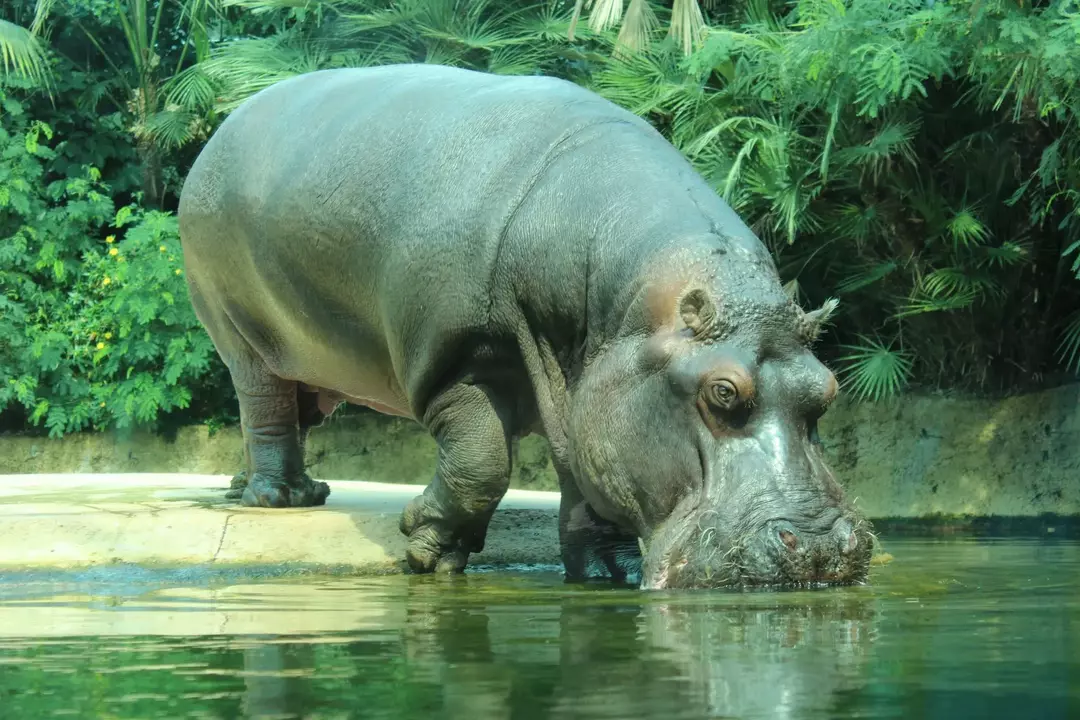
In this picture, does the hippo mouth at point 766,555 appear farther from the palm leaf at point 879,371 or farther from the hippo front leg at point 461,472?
the palm leaf at point 879,371

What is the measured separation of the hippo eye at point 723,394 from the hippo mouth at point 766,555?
282 millimetres

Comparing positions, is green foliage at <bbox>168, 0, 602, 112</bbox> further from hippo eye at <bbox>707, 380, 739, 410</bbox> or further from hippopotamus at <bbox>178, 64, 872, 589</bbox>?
hippo eye at <bbox>707, 380, 739, 410</bbox>

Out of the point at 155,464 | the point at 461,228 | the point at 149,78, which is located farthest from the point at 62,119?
the point at 461,228

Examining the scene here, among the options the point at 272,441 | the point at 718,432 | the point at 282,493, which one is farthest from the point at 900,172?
the point at 718,432

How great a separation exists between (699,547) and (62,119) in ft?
42.2

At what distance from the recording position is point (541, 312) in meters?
4.54

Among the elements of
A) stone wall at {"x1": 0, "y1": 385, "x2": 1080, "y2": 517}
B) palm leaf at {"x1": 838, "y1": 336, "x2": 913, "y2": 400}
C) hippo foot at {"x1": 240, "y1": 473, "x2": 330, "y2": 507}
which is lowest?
stone wall at {"x1": 0, "y1": 385, "x2": 1080, "y2": 517}

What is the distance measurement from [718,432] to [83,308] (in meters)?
11.6

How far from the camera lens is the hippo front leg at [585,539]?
191 inches

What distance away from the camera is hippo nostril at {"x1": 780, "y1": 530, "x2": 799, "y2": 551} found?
3.76m

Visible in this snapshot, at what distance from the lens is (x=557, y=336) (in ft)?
15.0

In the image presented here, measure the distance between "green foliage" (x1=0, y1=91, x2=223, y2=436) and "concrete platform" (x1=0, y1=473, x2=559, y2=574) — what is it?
26.8 ft

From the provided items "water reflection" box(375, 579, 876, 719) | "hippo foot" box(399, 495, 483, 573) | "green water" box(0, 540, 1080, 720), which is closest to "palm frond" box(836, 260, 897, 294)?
"hippo foot" box(399, 495, 483, 573)

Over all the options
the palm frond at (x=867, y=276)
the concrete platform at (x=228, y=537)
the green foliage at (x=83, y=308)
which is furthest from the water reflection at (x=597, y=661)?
the green foliage at (x=83, y=308)
